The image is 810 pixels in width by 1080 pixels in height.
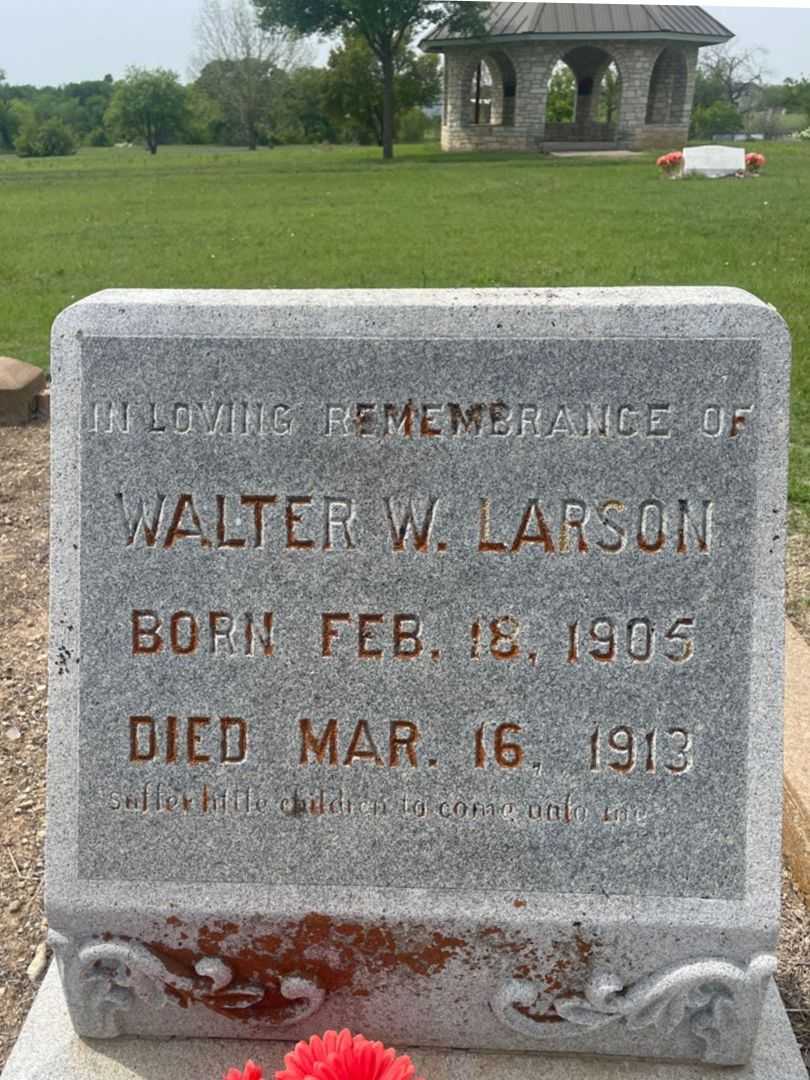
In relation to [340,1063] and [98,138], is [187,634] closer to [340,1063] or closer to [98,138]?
[340,1063]

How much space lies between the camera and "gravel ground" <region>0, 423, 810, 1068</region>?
3025 millimetres

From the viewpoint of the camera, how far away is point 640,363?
231 cm

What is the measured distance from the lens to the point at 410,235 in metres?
17.0

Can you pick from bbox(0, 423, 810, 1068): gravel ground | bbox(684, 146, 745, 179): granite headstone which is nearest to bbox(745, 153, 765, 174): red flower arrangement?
bbox(684, 146, 745, 179): granite headstone

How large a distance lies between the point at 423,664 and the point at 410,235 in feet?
50.3

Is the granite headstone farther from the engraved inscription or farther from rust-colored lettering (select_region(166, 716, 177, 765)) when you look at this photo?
rust-colored lettering (select_region(166, 716, 177, 765))

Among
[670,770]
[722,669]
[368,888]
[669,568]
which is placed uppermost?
[669,568]

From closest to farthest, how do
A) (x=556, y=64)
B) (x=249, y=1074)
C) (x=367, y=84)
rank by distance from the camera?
(x=249, y=1074) → (x=556, y=64) → (x=367, y=84)

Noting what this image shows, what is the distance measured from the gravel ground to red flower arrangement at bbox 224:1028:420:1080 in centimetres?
98

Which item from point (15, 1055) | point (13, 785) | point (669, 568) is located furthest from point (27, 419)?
point (669, 568)

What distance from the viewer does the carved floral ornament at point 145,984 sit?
2.50 meters

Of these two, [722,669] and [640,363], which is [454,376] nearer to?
[640,363]

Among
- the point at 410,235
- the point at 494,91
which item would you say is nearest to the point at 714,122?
the point at 494,91

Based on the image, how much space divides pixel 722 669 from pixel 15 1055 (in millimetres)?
1763
